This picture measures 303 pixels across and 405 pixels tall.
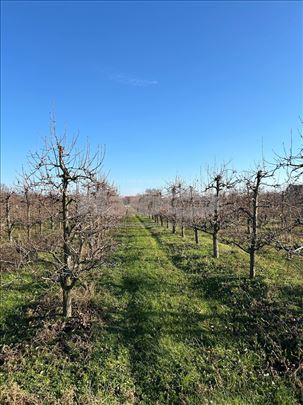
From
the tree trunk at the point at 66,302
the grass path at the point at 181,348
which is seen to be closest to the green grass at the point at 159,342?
the grass path at the point at 181,348

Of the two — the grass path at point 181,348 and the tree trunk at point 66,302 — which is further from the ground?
the tree trunk at point 66,302

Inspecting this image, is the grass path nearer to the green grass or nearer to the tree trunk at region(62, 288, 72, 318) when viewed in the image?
the green grass

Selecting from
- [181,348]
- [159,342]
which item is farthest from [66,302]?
[181,348]

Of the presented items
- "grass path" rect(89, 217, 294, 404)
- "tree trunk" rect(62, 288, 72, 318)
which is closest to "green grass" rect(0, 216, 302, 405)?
"grass path" rect(89, 217, 294, 404)

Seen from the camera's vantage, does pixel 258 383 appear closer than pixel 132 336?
Yes

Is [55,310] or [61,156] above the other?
[61,156]

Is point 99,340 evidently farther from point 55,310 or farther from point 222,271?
point 222,271

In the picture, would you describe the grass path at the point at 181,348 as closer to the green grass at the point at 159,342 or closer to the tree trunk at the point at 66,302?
the green grass at the point at 159,342

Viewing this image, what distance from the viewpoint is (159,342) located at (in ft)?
24.3

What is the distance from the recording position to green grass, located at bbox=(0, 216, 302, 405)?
5.80 m

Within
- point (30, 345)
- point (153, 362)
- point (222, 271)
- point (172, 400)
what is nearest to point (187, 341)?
point (153, 362)

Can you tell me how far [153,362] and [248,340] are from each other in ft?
8.97

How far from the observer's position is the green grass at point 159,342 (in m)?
5.80

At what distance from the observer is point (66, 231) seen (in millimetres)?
8164
